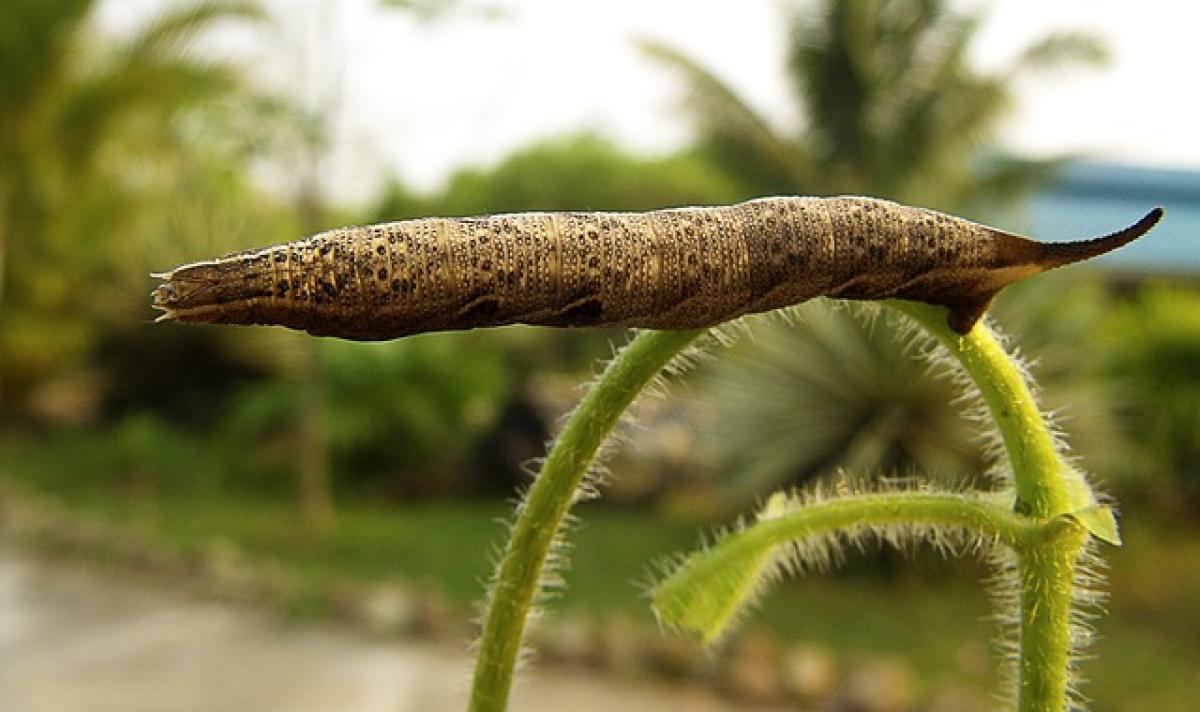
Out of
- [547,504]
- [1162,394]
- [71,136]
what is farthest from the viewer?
[71,136]

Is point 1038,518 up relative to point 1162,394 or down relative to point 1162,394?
down

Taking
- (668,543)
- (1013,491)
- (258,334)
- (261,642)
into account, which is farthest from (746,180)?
(1013,491)

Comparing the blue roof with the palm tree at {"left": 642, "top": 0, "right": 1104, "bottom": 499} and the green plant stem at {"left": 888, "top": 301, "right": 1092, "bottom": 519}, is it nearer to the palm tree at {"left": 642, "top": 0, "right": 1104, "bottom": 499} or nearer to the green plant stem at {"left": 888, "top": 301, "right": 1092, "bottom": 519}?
the palm tree at {"left": 642, "top": 0, "right": 1104, "bottom": 499}

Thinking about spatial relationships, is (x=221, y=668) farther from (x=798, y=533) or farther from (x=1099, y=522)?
(x=1099, y=522)

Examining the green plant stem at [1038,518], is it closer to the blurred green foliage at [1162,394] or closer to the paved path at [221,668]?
the paved path at [221,668]

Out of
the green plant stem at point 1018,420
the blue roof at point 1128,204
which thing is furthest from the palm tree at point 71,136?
the blue roof at point 1128,204

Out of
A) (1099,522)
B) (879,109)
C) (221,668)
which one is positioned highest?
(879,109)

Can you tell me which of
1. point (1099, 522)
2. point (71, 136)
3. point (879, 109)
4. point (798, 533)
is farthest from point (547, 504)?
point (71, 136)
